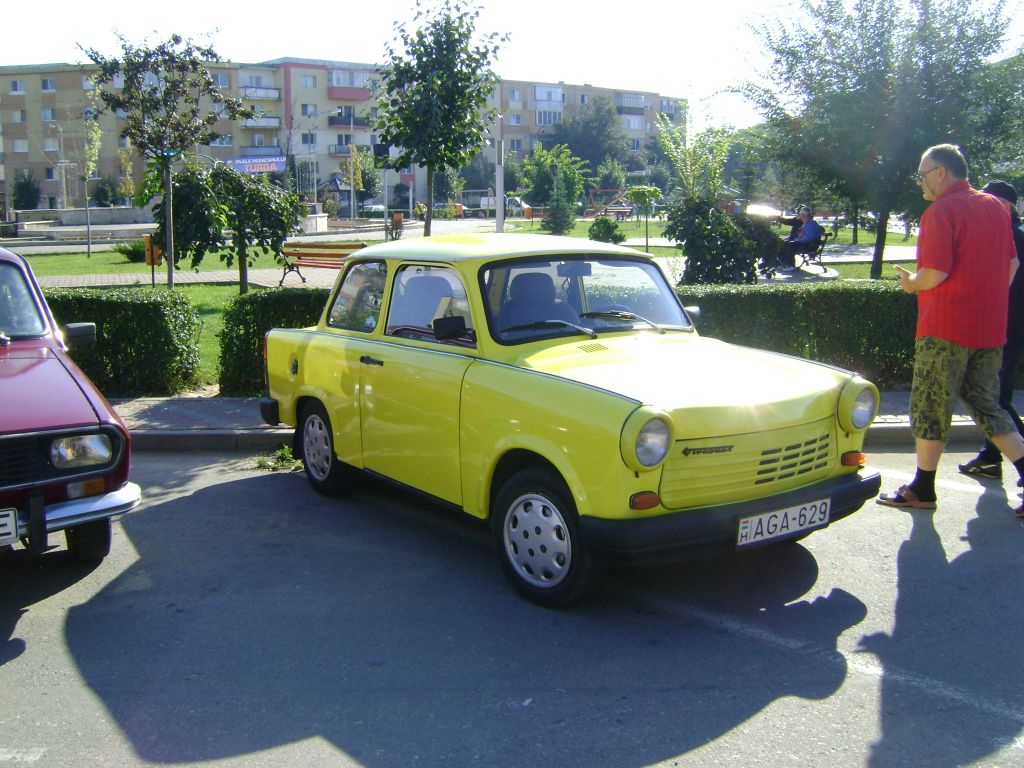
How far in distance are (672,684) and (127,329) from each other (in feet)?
24.2

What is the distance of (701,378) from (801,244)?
1851 cm

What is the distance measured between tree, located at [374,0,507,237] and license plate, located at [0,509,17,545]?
818 centimetres

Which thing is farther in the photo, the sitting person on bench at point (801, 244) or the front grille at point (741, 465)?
the sitting person on bench at point (801, 244)

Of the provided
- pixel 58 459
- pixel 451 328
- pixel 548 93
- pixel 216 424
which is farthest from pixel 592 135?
pixel 58 459

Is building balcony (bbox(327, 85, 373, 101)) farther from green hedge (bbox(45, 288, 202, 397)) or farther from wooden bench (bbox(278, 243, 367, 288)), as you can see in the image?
green hedge (bbox(45, 288, 202, 397))

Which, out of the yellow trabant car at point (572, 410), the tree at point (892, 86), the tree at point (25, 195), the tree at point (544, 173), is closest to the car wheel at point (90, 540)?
the yellow trabant car at point (572, 410)

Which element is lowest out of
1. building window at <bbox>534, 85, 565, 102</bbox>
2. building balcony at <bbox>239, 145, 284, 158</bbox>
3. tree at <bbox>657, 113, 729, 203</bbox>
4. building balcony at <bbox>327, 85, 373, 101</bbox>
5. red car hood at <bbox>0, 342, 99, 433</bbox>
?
red car hood at <bbox>0, 342, 99, 433</bbox>

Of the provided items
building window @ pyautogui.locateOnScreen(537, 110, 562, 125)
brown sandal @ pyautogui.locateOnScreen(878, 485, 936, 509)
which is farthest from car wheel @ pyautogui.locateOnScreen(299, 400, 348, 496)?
building window @ pyautogui.locateOnScreen(537, 110, 562, 125)

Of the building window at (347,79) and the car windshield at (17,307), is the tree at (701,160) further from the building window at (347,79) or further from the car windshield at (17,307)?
the building window at (347,79)

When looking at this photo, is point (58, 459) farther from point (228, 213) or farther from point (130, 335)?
point (228, 213)

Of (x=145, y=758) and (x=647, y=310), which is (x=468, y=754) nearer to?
(x=145, y=758)

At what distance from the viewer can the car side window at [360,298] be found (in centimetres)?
617

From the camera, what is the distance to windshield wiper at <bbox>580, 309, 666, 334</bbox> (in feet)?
18.1

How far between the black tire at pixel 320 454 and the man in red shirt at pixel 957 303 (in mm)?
3696
